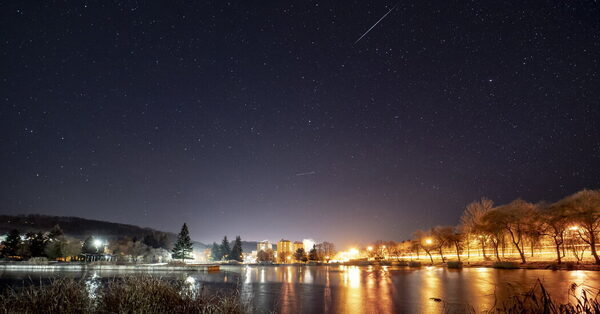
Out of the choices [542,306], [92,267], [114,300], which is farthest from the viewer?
[92,267]

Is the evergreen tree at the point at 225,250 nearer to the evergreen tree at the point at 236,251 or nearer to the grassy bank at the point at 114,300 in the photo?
the evergreen tree at the point at 236,251

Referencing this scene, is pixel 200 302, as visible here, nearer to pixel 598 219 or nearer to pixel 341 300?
pixel 341 300

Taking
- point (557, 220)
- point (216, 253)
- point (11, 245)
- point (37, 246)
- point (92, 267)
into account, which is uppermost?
point (557, 220)

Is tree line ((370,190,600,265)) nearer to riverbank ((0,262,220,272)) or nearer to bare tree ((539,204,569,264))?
bare tree ((539,204,569,264))

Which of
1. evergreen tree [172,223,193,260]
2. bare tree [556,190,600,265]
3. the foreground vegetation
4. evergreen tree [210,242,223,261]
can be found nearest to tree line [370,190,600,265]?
bare tree [556,190,600,265]

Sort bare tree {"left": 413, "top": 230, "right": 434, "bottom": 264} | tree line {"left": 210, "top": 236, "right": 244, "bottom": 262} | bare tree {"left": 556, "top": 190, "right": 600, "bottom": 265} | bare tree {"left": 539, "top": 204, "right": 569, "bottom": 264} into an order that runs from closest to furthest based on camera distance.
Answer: bare tree {"left": 556, "top": 190, "right": 600, "bottom": 265} → bare tree {"left": 539, "top": 204, "right": 569, "bottom": 264} → bare tree {"left": 413, "top": 230, "right": 434, "bottom": 264} → tree line {"left": 210, "top": 236, "right": 244, "bottom": 262}

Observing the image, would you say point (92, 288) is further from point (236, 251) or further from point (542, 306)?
point (236, 251)

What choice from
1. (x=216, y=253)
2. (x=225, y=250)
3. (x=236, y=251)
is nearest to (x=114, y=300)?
(x=236, y=251)

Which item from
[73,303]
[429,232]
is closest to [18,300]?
[73,303]

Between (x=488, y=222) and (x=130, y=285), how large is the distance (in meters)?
56.5

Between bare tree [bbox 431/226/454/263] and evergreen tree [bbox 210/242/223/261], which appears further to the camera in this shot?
evergreen tree [bbox 210/242/223/261]

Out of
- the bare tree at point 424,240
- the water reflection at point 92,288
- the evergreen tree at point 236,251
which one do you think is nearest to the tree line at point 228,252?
the evergreen tree at point 236,251

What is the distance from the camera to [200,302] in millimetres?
12000

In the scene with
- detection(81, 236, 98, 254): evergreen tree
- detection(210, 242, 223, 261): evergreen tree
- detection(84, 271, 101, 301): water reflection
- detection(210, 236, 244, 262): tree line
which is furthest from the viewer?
detection(210, 242, 223, 261): evergreen tree
